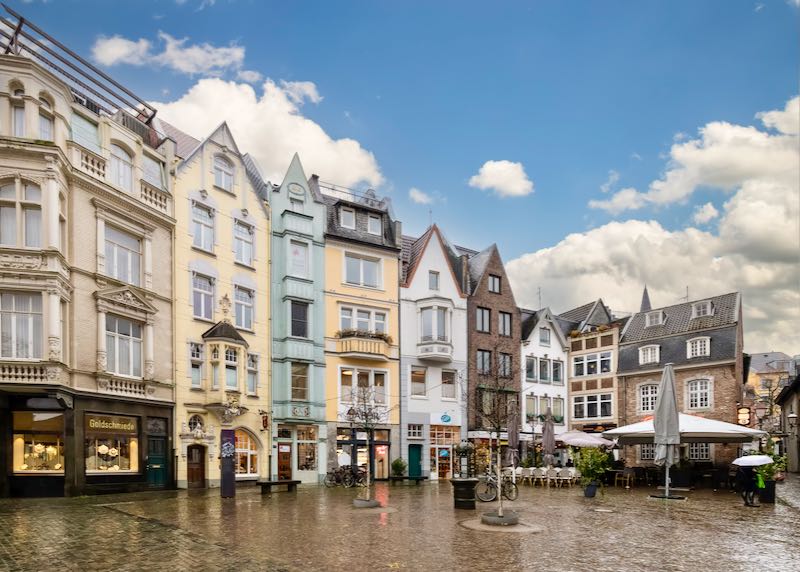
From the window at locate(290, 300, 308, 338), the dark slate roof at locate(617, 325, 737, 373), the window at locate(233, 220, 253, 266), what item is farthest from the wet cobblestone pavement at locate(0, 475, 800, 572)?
the dark slate roof at locate(617, 325, 737, 373)

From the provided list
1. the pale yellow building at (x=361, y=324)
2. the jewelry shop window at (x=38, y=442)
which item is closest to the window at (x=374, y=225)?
the pale yellow building at (x=361, y=324)

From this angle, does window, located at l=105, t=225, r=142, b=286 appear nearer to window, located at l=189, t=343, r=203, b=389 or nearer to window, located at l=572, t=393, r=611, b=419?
window, located at l=189, t=343, r=203, b=389

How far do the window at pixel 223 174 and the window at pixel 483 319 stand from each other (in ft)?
62.2

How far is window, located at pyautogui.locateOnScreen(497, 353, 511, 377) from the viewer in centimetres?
4662

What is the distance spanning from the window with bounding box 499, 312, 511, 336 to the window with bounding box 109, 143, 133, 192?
26781 millimetres

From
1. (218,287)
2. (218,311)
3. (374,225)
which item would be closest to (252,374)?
(218,311)

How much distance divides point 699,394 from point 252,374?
29.1m

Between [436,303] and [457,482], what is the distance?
2226cm

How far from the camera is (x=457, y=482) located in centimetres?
2036

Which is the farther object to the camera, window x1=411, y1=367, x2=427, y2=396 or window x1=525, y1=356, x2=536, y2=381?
window x1=525, y1=356, x2=536, y2=381

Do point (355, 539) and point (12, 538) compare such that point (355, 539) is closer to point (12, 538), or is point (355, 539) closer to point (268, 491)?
point (12, 538)

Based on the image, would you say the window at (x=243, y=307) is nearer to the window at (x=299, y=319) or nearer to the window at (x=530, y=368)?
the window at (x=299, y=319)

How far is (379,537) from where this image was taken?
48.7ft

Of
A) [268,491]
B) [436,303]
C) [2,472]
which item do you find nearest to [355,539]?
[268,491]
